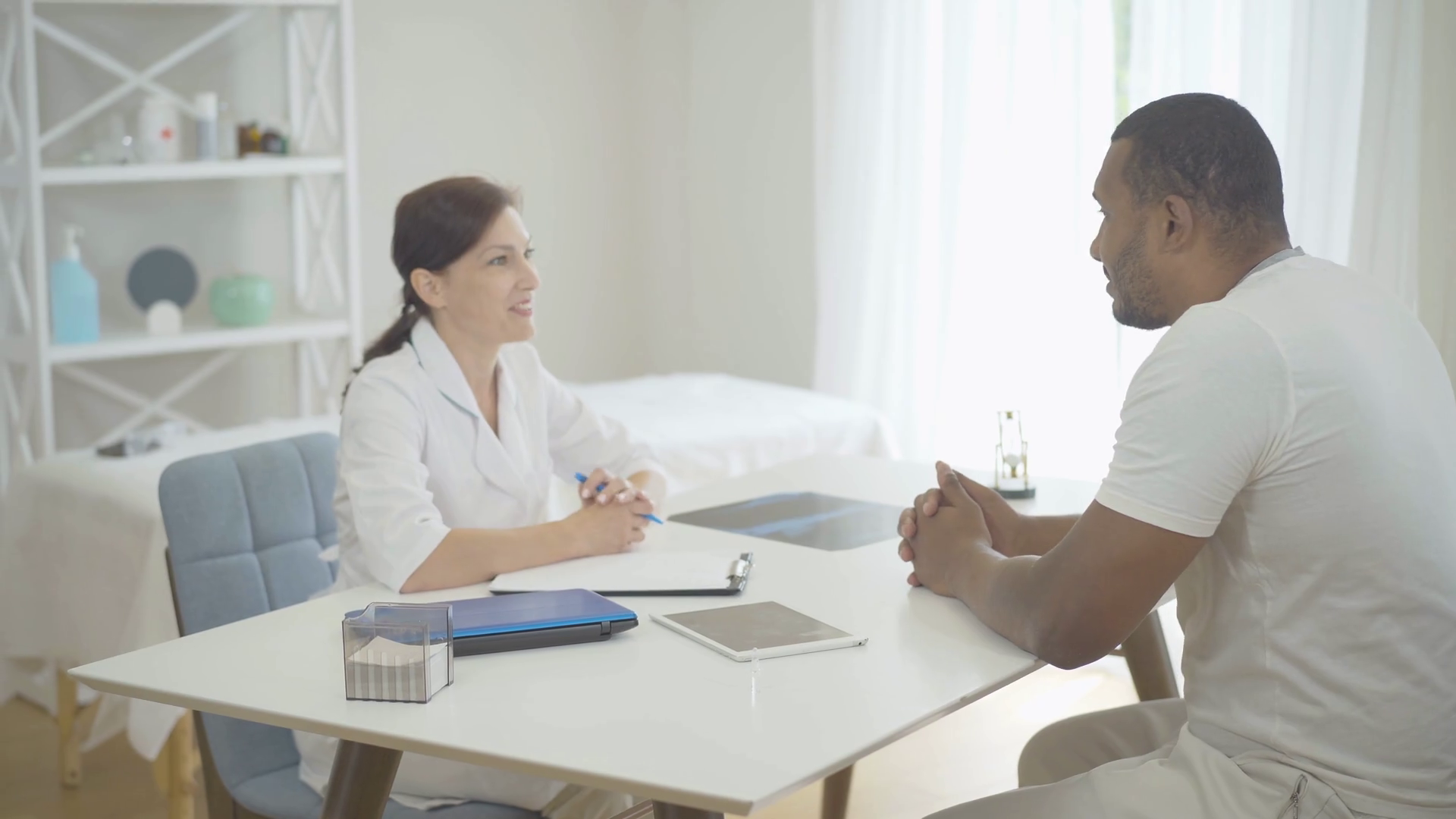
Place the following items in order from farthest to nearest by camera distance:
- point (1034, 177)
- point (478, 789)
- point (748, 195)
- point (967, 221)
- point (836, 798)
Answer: point (748, 195), point (967, 221), point (1034, 177), point (836, 798), point (478, 789)

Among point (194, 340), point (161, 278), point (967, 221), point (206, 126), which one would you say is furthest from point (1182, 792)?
point (161, 278)

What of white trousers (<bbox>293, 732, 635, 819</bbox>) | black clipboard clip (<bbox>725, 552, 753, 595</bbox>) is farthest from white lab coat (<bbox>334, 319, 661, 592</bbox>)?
black clipboard clip (<bbox>725, 552, 753, 595</bbox>)

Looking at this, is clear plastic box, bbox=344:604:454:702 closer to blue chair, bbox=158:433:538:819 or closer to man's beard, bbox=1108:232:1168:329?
blue chair, bbox=158:433:538:819

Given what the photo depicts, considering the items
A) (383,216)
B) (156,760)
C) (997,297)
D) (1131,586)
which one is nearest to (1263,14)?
(997,297)

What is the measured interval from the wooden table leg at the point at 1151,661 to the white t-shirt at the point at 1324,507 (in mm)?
818

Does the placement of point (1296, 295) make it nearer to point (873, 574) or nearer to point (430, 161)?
point (873, 574)

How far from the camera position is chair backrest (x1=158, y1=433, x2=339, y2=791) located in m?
1.82

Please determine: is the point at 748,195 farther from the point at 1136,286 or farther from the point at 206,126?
the point at 1136,286

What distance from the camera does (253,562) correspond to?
1986mm

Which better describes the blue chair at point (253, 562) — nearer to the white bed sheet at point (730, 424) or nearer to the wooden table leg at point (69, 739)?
the wooden table leg at point (69, 739)

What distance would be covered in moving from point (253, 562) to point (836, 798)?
106 centimetres

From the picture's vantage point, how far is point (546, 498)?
218 centimetres

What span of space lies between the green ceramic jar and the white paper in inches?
87.1

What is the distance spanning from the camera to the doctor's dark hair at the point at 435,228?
6.86 feet
